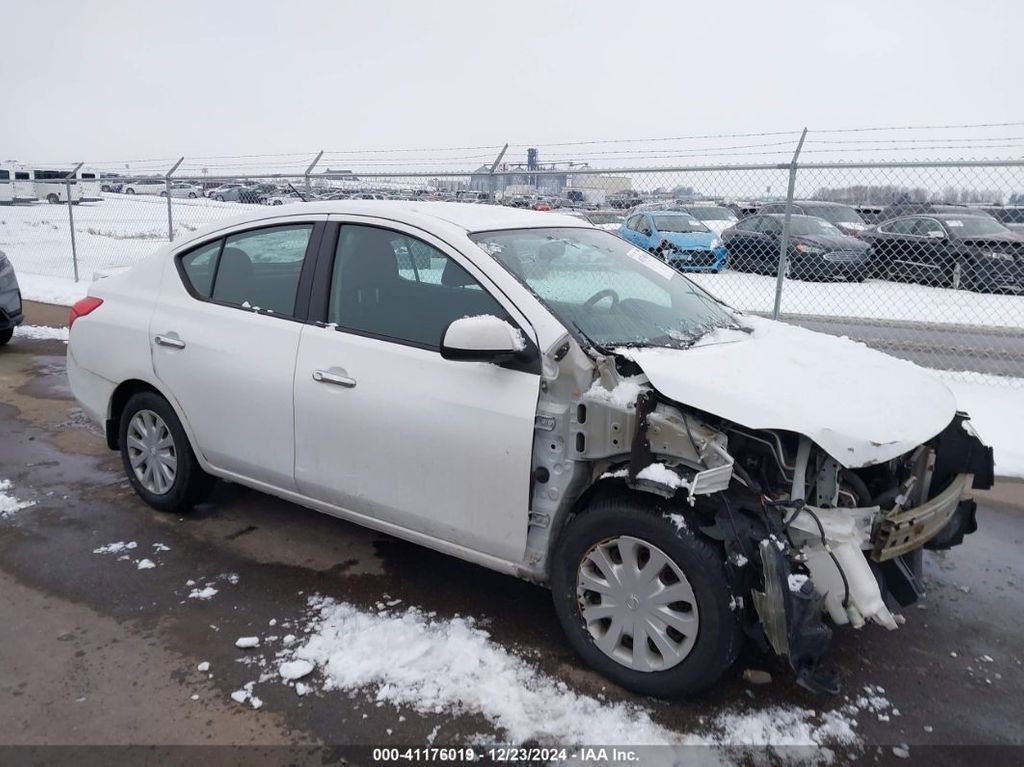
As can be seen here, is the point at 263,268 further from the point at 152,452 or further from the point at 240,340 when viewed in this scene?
the point at 152,452

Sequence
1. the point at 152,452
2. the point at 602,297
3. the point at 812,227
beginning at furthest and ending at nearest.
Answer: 1. the point at 812,227
2. the point at 152,452
3. the point at 602,297

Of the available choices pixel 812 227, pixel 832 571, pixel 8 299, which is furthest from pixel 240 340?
pixel 812 227

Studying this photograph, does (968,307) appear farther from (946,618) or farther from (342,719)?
(342,719)

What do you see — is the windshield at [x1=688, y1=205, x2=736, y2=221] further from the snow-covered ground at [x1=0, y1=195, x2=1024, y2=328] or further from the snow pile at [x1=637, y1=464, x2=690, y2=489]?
the snow pile at [x1=637, y1=464, x2=690, y2=489]

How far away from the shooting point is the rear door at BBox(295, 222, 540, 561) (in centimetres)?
299

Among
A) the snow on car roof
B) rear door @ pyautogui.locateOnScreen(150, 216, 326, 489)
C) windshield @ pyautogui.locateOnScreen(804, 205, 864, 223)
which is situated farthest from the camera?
windshield @ pyautogui.locateOnScreen(804, 205, 864, 223)

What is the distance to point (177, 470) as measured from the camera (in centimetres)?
421

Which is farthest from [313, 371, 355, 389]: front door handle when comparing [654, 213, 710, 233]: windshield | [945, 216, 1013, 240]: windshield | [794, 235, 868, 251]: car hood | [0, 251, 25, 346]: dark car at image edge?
[945, 216, 1013, 240]: windshield

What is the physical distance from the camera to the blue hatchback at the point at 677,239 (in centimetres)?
1231

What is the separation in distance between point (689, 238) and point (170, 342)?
1020cm

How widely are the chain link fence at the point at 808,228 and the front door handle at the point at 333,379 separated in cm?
384

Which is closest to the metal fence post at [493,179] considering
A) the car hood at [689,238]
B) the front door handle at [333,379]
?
the car hood at [689,238]

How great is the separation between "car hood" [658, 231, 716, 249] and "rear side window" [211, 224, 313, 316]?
9.38m

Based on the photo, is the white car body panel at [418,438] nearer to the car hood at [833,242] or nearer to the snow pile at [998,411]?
the snow pile at [998,411]
